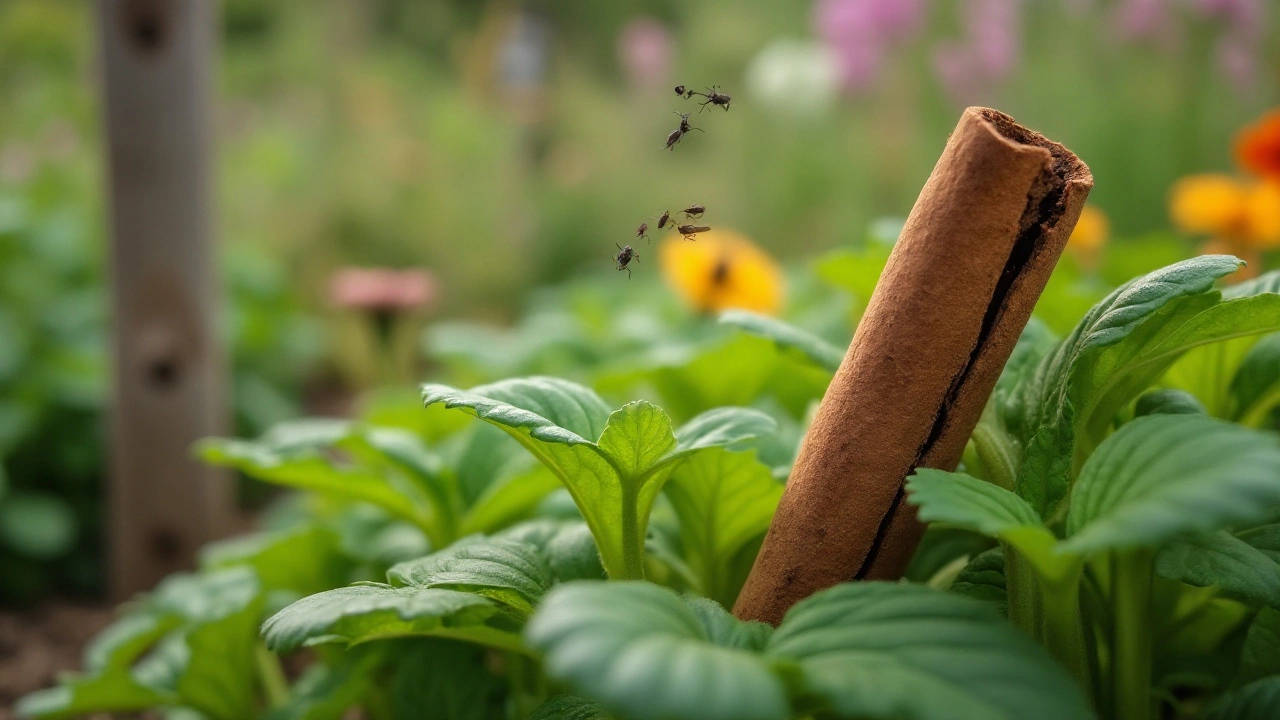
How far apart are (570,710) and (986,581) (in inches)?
8.5

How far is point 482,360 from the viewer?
1.20 meters

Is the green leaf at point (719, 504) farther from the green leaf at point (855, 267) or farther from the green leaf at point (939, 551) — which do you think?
the green leaf at point (855, 267)

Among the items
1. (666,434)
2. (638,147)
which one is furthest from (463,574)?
(638,147)

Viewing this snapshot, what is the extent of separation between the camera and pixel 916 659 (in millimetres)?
351

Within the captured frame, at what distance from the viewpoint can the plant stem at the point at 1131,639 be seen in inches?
18.7

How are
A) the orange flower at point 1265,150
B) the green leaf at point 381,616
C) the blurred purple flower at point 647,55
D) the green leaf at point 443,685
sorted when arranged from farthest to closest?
the blurred purple flower at point 647,55
the orange flower at point 1265,150
the green leaf at point 443,685
the green leaf at point 381,616

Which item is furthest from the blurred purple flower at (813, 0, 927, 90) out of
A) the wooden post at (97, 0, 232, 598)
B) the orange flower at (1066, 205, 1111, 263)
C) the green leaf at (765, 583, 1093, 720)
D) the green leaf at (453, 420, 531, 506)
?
the green leaf at (765, 583, 1093, 720)

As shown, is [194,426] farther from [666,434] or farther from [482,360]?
[666,434]

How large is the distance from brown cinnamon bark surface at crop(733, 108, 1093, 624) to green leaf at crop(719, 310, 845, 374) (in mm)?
84

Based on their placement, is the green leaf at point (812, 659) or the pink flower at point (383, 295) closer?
the green leaf at point (812, 659)

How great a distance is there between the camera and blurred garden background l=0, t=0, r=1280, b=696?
166 cm

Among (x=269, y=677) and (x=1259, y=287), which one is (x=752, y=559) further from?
(x=269, y=677)

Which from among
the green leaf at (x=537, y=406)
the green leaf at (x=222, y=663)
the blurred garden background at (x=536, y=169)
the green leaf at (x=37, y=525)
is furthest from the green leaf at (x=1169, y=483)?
the green leaf at (x=37, y=525)

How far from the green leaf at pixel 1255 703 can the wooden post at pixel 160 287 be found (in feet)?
4.66
